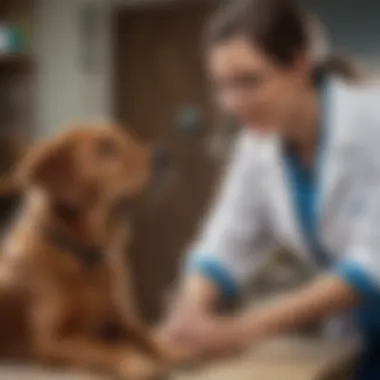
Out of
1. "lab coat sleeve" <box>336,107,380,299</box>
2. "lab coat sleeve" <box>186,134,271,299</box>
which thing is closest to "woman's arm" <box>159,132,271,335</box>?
"lab coat sleeve" <box>186,134,271,299</box>

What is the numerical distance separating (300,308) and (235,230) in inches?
4.7

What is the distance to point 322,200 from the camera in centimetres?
96

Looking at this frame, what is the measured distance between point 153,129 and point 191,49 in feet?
0.35

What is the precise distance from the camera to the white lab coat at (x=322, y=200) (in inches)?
37.3

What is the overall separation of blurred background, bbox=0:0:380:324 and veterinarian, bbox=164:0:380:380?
1.0 inches

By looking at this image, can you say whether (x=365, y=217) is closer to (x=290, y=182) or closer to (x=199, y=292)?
(x=290, y=182)

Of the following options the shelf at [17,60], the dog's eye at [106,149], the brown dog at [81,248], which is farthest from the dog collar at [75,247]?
the shelf at [17,60]

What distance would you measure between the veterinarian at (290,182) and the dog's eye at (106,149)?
0.45 feet

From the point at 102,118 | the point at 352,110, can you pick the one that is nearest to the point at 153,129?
the point at 102,118

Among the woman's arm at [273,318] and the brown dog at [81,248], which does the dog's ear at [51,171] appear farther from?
the woman's arm at [273,318]

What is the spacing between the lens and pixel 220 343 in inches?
38.2

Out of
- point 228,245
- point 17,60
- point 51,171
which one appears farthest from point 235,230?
point 17,60

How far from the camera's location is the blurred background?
995 millimetres

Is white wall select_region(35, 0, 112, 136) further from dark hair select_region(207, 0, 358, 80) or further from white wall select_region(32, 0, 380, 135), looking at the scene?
dark hair select_region(207, 0, 358, 80)
